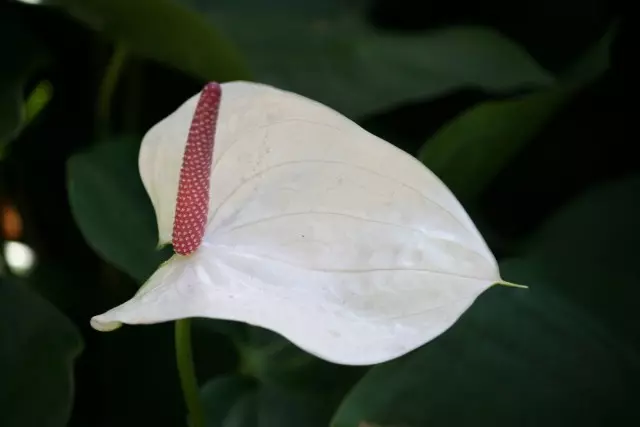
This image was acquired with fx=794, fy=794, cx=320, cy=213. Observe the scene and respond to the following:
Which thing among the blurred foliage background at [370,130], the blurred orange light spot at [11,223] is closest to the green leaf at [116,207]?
the blurred foliage background at [370,130]

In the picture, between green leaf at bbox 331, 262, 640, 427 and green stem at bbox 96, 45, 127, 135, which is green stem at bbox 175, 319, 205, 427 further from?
green stem at bbox 96, 45, 127, 135

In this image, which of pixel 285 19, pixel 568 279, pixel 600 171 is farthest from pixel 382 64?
pixel 600 171

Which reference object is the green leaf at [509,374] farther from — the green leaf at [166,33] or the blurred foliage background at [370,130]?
the green leaf at [166,33]

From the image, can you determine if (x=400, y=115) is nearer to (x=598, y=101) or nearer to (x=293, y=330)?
(x=598, y=101)

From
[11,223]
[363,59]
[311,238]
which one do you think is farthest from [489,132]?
[11,223]

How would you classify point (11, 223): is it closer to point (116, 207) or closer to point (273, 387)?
point (116, 207)

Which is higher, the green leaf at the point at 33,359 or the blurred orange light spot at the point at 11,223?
the green leaf at the point at 33,359
